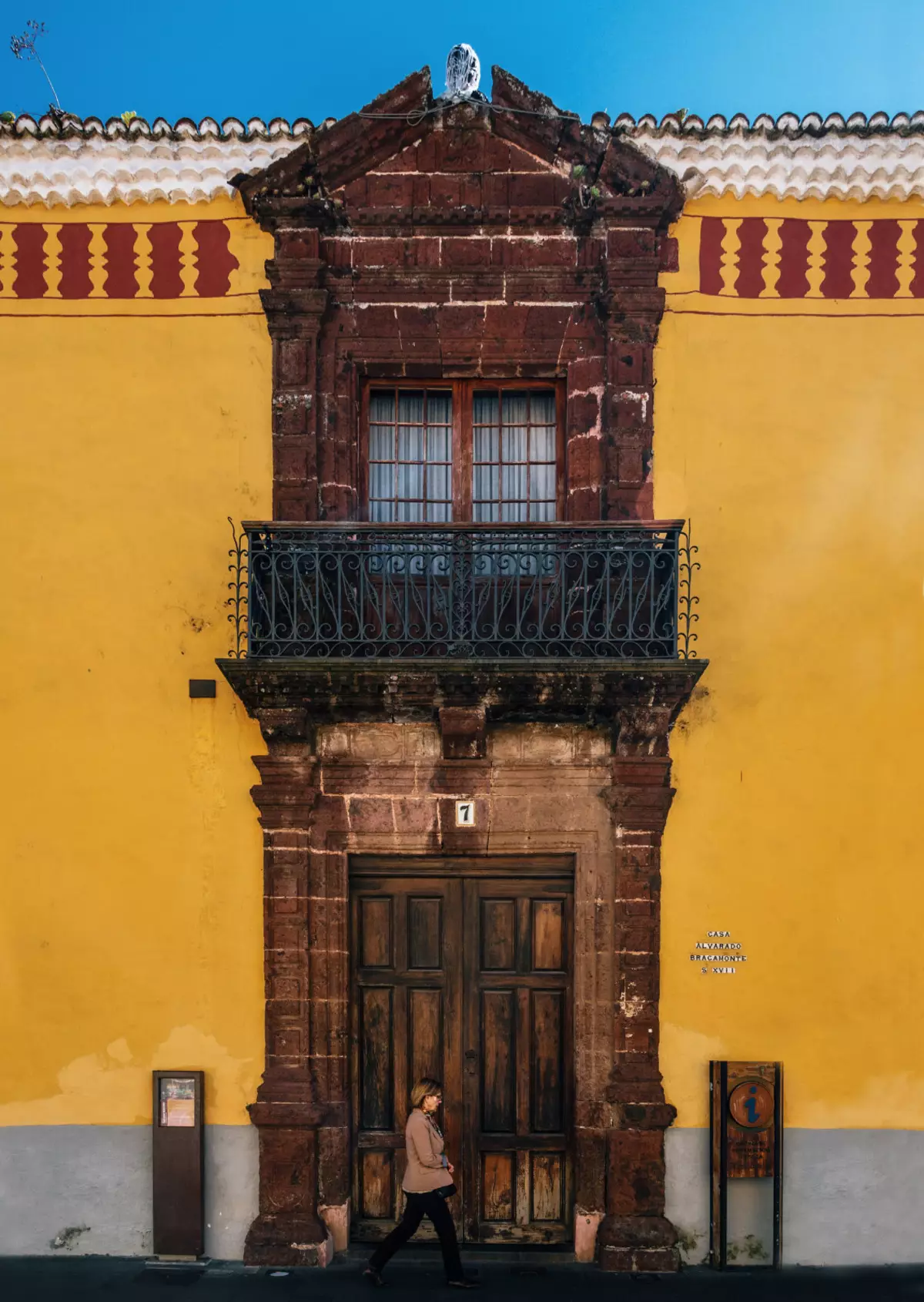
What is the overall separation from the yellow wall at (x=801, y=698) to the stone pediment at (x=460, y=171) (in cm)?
64

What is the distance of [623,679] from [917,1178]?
151 inches

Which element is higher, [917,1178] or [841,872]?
[841,872]

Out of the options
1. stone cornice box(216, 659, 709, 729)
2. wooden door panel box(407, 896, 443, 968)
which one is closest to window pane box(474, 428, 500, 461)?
stone cornice box(216, 659, 709, 729)

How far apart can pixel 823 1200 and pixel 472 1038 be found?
8.17 feet

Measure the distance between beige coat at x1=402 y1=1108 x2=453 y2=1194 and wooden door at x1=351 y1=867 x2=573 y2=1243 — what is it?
2.31ft

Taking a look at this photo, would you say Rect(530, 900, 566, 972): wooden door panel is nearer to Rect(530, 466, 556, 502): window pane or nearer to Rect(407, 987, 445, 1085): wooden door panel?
Rect(407, 987, 445, 1085): wooden door panel

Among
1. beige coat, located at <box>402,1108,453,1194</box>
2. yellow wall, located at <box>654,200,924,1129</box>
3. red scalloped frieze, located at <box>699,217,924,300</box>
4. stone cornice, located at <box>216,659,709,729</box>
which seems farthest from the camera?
red scalloped frieze, located at <box>699,217,924,300</box>

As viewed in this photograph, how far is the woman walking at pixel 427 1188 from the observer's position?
6062 millimetres

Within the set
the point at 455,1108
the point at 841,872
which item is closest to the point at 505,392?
the point at 841,872

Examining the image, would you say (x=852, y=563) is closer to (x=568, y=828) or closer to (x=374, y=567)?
(x=568, y=828)

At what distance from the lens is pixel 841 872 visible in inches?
267

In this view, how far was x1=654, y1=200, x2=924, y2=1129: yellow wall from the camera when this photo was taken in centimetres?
672

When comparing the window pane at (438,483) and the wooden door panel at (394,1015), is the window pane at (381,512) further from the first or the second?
the wooden door panel at (394,1015)

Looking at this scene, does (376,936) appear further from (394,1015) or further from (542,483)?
(542,483)
